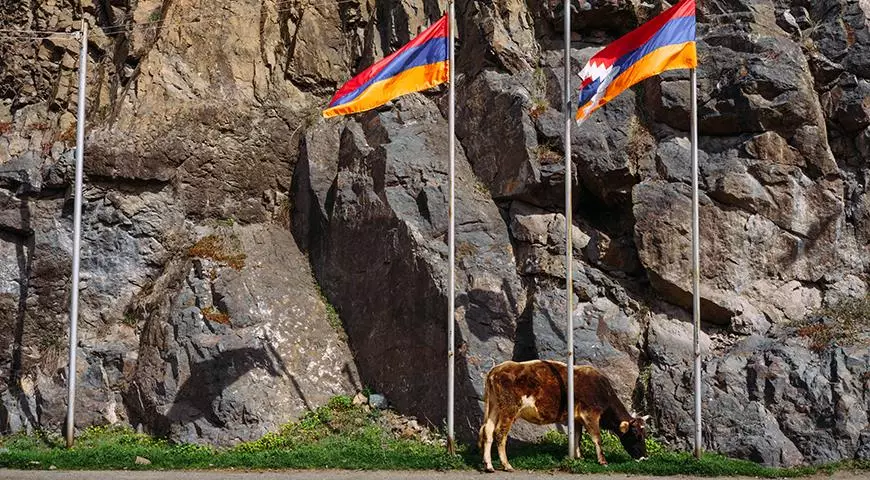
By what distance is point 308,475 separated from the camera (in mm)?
15492

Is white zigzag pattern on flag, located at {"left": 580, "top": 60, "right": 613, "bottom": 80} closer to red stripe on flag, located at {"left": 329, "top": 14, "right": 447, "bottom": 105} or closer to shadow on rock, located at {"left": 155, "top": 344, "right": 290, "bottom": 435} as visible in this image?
red stripe on flag, located at {"left": 329, "top": 14, "right": 447, "bottom": 105}

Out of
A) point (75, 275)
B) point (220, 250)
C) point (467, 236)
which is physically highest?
point (467, 236)

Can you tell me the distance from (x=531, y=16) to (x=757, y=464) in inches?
480

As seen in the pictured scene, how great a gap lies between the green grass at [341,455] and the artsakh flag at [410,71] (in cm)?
664

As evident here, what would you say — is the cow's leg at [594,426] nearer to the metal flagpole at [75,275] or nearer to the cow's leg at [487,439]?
the cow's leg at [487,439]

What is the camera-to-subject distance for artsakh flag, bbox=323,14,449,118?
1748 centimetres

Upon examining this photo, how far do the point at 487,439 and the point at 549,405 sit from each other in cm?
135

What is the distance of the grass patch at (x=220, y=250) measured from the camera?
2142cm

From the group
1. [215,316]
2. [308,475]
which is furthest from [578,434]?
[215,316]

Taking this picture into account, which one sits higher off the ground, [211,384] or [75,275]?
[75,275]

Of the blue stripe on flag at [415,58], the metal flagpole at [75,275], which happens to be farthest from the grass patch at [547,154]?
the metal flagpole at [75,275]

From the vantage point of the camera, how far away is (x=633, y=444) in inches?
644

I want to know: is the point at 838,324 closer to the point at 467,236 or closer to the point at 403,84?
the point at 467,236

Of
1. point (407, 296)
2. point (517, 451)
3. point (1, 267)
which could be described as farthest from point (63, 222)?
point (517, 451)
